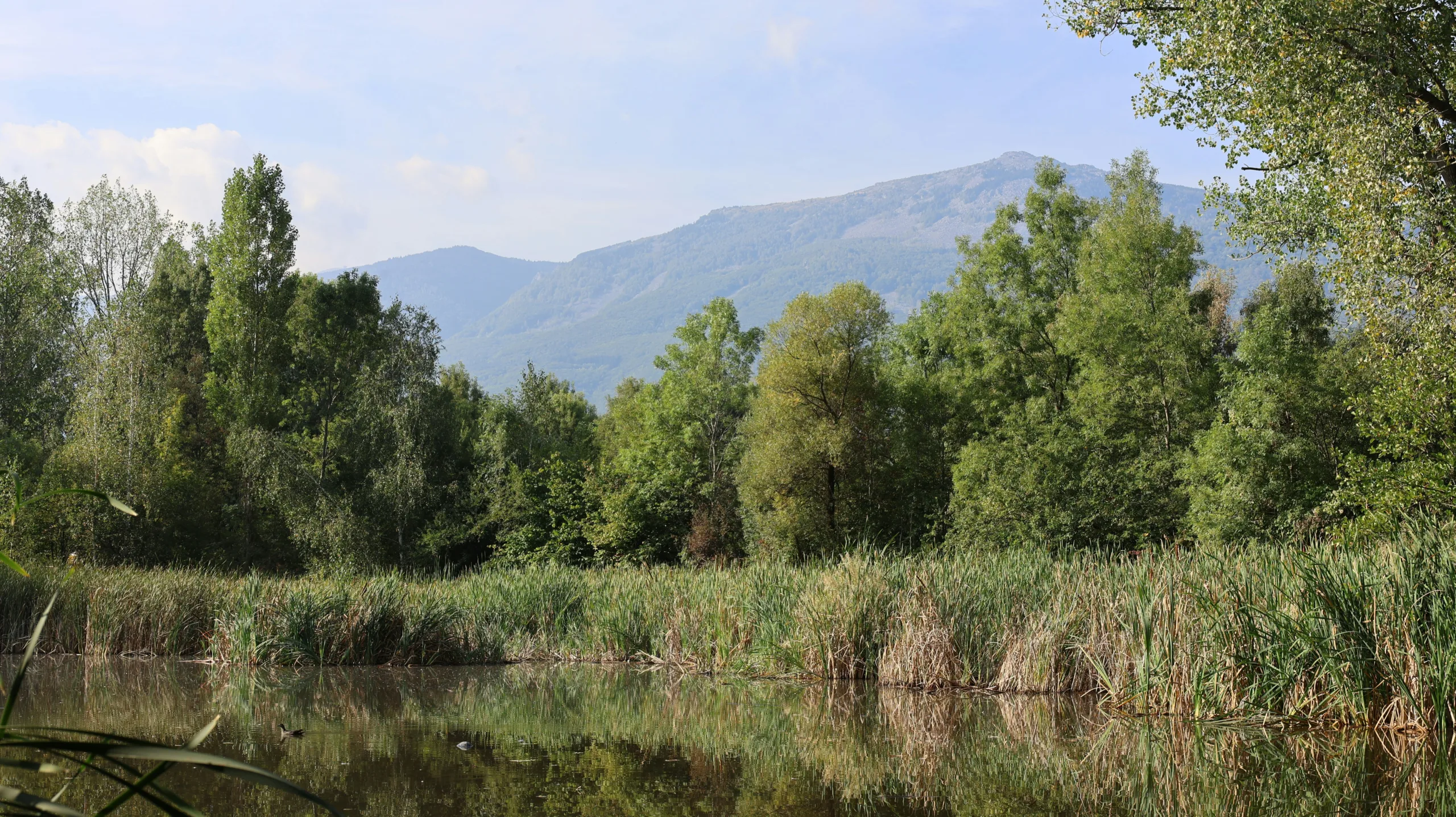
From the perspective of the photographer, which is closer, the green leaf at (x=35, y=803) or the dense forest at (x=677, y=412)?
the green leaf at (x=35, y=803)

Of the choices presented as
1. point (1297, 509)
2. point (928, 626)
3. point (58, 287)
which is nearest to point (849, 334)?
point (1297, 509)

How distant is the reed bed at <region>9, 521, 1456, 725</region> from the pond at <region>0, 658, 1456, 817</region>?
1.36ft

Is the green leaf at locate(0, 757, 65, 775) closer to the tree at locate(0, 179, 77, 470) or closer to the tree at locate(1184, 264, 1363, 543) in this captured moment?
the tree at locate(1184, 264, 1363, 543)

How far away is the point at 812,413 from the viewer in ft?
112

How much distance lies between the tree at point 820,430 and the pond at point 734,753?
64.8ft

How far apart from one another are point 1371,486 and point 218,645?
54.9ft

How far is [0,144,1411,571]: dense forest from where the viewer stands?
102ft

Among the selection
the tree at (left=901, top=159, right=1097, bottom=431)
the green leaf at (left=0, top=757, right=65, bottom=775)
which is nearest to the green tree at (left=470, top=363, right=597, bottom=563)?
the tree at (left=901, top=159, right=1097, bottom=431)

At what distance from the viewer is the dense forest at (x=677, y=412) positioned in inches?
1225

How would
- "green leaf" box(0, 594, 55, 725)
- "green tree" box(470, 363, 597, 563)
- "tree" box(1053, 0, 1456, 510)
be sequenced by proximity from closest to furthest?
"green leaf" box(0, 594, 55, 725), "tree" box(1053, 0, 1456, 510), "green tree" box(470, 363, 597, 563)

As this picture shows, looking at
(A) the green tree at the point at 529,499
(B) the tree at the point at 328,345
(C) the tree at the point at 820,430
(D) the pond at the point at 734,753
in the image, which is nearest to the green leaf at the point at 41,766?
(D) the pond at the point at 734,753

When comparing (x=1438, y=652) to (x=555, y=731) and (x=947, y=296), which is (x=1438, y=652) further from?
(x=947, y=296)

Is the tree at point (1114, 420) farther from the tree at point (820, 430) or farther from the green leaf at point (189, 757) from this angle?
the green leaf at point (189, 757)

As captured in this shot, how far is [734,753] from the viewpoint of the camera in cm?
938
